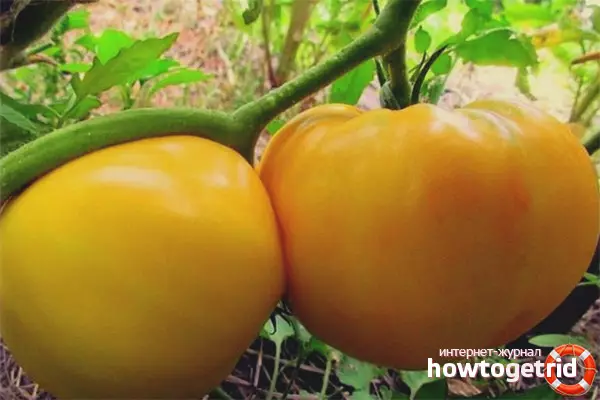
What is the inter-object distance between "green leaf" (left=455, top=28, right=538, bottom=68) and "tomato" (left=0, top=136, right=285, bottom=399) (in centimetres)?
21

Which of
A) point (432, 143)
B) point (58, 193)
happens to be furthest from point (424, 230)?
point (58, 193)

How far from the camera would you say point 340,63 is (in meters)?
0.36

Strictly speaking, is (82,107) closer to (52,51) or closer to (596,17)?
(52,51)

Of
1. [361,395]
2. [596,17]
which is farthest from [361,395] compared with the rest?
[596,17]

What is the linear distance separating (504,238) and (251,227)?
0.11 m

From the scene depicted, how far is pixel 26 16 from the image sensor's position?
1.25 feet

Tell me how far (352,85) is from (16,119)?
0.20 meters

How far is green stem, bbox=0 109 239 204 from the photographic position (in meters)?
0.32

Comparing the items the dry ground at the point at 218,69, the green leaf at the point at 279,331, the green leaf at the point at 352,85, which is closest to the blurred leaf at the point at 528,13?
the dry ground at the point at 218,69

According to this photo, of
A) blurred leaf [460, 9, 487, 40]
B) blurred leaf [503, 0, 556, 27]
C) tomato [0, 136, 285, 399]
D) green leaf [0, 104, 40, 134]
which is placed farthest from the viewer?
blurred leaf [503, 0, 556, 27]

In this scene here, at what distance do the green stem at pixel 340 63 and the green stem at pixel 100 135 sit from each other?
1cm

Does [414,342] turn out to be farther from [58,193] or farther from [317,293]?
[58,193]

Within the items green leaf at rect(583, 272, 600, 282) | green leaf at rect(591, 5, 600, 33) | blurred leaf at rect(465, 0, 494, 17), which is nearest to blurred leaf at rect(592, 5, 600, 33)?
green leaf at rect(591, 5, 600, 33)

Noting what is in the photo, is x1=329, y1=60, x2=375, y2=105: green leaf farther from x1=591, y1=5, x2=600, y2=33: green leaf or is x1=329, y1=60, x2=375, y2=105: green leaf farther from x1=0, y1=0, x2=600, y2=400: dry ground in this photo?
x1=591, y1=5, x2=600, y2=33: green leaf
